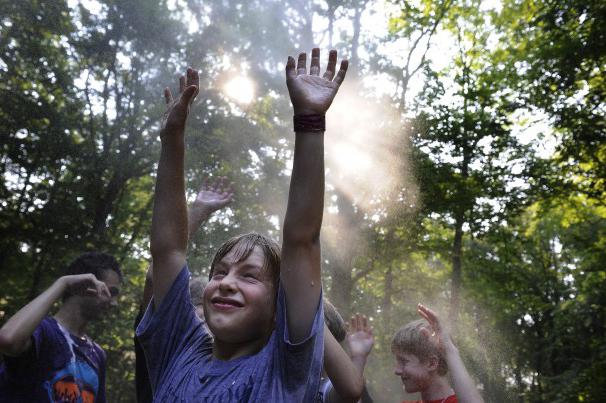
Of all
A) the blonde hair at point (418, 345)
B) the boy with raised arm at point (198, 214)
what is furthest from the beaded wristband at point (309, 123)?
the blonde hair at point (418, 345)

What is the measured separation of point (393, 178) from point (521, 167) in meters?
2.64

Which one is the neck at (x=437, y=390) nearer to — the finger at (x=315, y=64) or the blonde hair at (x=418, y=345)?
the blonde hair at (x=418, y=345)

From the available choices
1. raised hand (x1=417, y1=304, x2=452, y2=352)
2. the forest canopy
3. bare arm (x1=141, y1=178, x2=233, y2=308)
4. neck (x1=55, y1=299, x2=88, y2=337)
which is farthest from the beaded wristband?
the forest canopy

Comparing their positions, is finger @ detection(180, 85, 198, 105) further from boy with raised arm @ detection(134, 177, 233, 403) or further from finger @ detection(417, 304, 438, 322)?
finger @ detection(417, 304, 438, 322)

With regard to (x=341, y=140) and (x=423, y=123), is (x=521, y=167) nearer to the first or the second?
(x=423, y=123)

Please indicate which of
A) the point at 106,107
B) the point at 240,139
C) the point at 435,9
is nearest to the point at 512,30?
the point at 435,9

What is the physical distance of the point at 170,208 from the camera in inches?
61.5

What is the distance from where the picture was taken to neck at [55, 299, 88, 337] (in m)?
2.99

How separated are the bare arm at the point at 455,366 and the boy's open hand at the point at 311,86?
1.74 m

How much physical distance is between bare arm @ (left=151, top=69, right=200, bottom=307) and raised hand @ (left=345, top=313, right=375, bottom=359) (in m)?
1.52

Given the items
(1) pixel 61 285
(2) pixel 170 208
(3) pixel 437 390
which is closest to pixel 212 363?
(2) pixel 170 208

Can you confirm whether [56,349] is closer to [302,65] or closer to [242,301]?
[242,301]

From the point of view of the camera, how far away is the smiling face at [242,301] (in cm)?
140

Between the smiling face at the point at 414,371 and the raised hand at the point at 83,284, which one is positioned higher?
the raised hand at the point at 83,284
